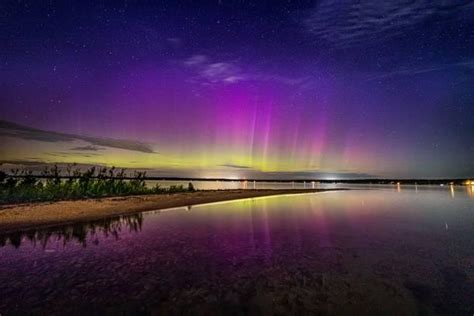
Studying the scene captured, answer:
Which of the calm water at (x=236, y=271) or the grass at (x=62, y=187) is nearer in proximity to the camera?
the calm water at (x=236, y=271)

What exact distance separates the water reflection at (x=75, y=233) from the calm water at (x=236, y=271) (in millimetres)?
73

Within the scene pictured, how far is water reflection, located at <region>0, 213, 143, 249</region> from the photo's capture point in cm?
1116

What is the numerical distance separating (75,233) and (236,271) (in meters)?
9.05

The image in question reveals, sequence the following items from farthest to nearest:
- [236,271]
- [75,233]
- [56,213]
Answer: [56,213]
[75,233]
[236,271]

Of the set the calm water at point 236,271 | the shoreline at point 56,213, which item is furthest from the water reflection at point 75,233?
the shoreline at point 56,213

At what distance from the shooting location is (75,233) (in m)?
12.7

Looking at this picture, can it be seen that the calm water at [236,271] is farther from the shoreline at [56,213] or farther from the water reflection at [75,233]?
the shoreline at [56,213]

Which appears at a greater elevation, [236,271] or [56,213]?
[56,213]

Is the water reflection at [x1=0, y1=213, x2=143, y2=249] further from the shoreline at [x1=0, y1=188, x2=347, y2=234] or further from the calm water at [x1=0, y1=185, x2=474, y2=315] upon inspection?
the shoreline at [x1=0, y1=188, x2=347, y2=234]

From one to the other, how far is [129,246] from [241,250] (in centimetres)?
454

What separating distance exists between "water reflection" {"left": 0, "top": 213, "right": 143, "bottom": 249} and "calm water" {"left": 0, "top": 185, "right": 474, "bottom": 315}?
0.07m

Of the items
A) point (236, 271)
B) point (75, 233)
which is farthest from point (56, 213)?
point (236, 271)

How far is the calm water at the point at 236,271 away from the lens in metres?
5.84

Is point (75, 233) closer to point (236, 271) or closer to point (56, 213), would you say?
point (56, 213)
